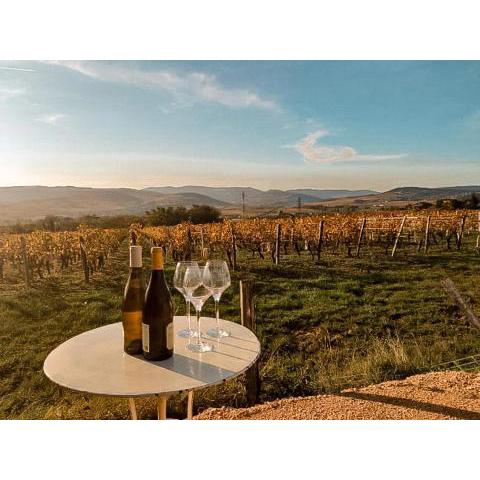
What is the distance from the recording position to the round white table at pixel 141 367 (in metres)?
0.98

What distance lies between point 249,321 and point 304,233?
3293 mm

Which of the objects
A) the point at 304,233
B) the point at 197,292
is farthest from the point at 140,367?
the point at 304,233

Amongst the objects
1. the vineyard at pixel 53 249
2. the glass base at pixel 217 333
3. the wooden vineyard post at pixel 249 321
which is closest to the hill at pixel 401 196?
the wooden vineyard post at pixel 249 321

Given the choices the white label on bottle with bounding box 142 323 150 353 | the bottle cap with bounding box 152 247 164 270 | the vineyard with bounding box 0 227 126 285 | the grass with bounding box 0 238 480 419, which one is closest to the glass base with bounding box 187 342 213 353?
the white label on bottle with bounding box 142 323 150 353

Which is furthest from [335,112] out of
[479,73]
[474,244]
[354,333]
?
[474,244]

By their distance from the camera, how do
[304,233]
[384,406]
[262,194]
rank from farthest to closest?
[304,233], [262,194], [384,406]

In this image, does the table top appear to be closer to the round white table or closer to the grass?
the round white table

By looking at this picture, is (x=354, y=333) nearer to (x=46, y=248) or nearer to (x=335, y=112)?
(x=335, y=112)

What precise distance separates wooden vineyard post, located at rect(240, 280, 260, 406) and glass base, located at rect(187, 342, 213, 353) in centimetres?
107

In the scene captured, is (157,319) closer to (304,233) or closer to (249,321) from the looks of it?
(249,321)

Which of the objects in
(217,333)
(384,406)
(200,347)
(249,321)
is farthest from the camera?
(249,321)

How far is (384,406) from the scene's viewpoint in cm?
212

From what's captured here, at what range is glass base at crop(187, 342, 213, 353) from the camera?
1.18 meters
